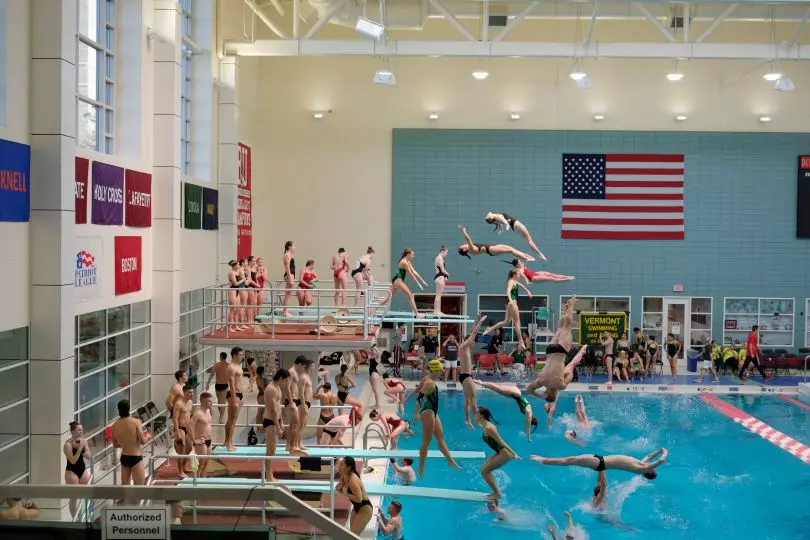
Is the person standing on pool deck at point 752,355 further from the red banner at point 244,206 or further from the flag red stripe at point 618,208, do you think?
the red banner at point 244,206

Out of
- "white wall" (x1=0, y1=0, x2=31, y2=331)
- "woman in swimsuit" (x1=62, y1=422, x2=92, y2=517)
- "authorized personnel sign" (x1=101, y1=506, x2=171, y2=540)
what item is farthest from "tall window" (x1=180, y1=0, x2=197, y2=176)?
"authorized personnel sign" (x1=101, y1=506, x2=171, y2=540)

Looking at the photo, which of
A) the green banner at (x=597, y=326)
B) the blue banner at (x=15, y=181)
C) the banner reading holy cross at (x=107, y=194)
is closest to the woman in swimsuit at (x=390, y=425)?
the banner reading holy cross at (x=107, y=194)

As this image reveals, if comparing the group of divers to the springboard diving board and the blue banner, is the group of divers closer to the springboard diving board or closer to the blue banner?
the springboard diving board

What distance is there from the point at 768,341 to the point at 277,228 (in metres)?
18.3

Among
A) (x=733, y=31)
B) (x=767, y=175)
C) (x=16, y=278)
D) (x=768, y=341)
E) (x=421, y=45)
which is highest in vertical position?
(x=733, y=31)

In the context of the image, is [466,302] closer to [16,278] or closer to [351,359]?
[351,359]

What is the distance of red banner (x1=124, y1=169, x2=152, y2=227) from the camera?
1728 centimetres

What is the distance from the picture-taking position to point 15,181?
40.6 feet

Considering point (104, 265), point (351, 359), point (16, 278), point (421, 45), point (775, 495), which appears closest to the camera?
point (16, 278)

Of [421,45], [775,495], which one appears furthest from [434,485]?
[421,45]

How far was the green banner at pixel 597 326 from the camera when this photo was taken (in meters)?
30.0

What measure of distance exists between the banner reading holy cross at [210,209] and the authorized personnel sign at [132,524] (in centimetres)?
1650

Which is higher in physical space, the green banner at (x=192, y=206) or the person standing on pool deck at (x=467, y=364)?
the green banner at (x=192, y=206)

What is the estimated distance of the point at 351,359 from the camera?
26.8 m
